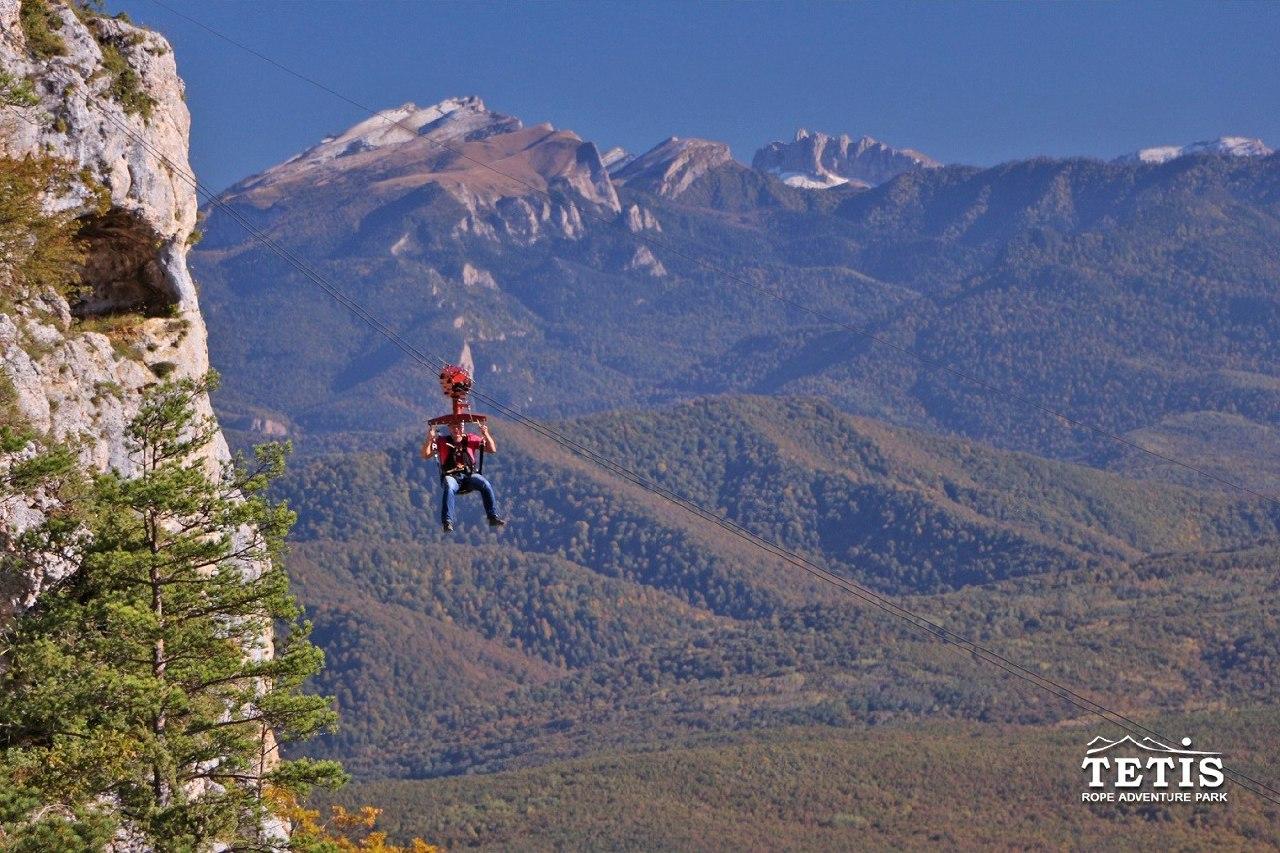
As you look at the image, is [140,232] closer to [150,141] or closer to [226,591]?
[150,141]

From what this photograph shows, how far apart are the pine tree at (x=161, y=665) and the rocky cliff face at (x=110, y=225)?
4.89ft

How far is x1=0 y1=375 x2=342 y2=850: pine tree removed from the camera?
1140 inches

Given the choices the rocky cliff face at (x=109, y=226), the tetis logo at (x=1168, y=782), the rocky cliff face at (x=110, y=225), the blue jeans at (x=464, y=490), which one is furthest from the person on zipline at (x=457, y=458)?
the tetis logo at (x=1168, y=782)

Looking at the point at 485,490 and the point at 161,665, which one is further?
the point at 485,490

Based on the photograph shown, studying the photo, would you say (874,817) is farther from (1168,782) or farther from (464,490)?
(464,490)

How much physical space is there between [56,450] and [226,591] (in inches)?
146

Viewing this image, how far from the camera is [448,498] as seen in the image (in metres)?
35.3

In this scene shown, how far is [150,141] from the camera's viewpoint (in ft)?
132

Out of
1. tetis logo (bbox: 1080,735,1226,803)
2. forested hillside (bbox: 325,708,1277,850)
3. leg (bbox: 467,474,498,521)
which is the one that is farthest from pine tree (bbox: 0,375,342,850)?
tetis logo (bbox: 1080,735,1226,803)

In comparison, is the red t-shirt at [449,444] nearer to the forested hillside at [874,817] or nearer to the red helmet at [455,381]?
the red helmet at [455,381]

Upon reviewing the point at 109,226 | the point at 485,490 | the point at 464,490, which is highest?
the point at 109,226

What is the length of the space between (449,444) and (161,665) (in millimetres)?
7250

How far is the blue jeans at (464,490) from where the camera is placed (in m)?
34.7

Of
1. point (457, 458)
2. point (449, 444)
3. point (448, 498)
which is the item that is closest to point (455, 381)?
A: point (449, 444)
